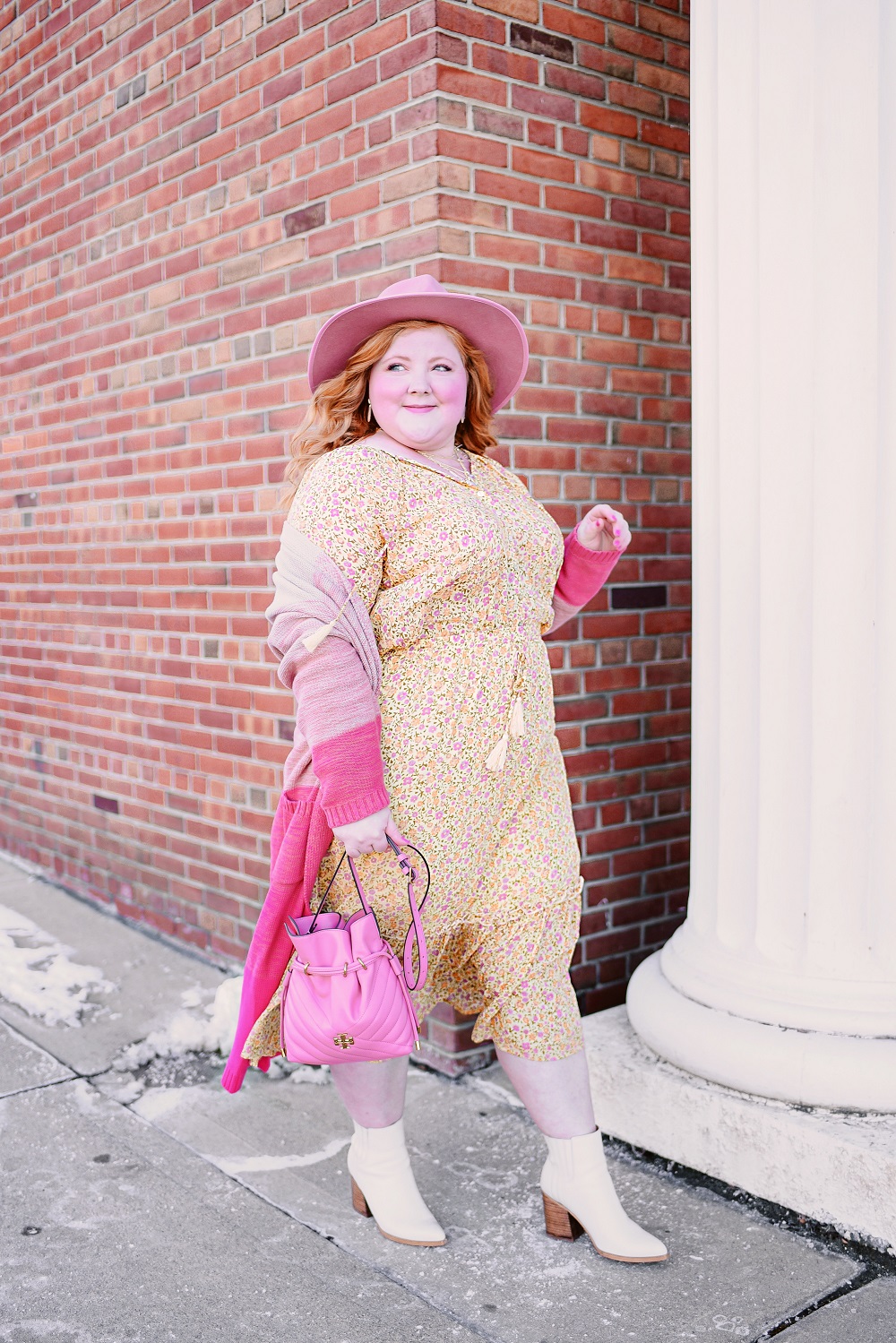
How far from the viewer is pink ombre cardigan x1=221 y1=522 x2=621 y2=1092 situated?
2.13 meters

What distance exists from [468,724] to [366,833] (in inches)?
12.1

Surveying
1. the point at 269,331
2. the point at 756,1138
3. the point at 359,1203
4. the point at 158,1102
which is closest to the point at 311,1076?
the point at 158,1102

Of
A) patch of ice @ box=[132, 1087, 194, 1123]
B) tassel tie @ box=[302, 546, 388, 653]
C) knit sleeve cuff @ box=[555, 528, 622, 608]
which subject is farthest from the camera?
patch of ice @ box=[132, 1087, 194, 1123]

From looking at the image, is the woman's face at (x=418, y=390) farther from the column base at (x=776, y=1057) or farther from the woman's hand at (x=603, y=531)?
the column base at (x=776, y=1057)

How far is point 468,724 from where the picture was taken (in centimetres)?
230

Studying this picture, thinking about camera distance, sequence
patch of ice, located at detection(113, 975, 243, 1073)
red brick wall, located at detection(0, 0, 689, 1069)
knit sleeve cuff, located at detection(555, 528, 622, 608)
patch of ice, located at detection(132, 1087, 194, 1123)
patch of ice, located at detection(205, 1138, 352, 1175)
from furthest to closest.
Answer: patch of ice, located at detection(113, 975, 243, 1073)
red brick wall, located at detection(0, 0, 689, 1069)
patch of ice, located at detection(132, 1087, 194, 1123)
patch of ice, located at detection(205, 1138, 352, 1175)
knit sleeve cuff, located at detection(555, 528, 622, 608)

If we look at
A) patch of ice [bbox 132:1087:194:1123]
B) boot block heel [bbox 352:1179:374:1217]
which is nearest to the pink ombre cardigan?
boot block heel [bbox 352:1179:374:1217]

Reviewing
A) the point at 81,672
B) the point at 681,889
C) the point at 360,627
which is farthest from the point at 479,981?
the point at 81,672

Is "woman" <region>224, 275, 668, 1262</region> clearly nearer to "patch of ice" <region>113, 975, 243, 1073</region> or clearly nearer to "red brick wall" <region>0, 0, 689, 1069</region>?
"red brick wall" <region>0, 0, 689, 1069</region>

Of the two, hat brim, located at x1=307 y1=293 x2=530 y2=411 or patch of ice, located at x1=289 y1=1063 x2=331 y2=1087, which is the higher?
hat brim, located at x1=307 y1=293 x2=530 y2=411

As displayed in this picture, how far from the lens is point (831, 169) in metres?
2.53

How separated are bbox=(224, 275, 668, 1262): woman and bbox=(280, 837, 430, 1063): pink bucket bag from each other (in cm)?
14

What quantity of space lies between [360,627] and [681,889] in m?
2.05

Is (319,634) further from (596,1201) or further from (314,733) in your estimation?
(596,1201)
